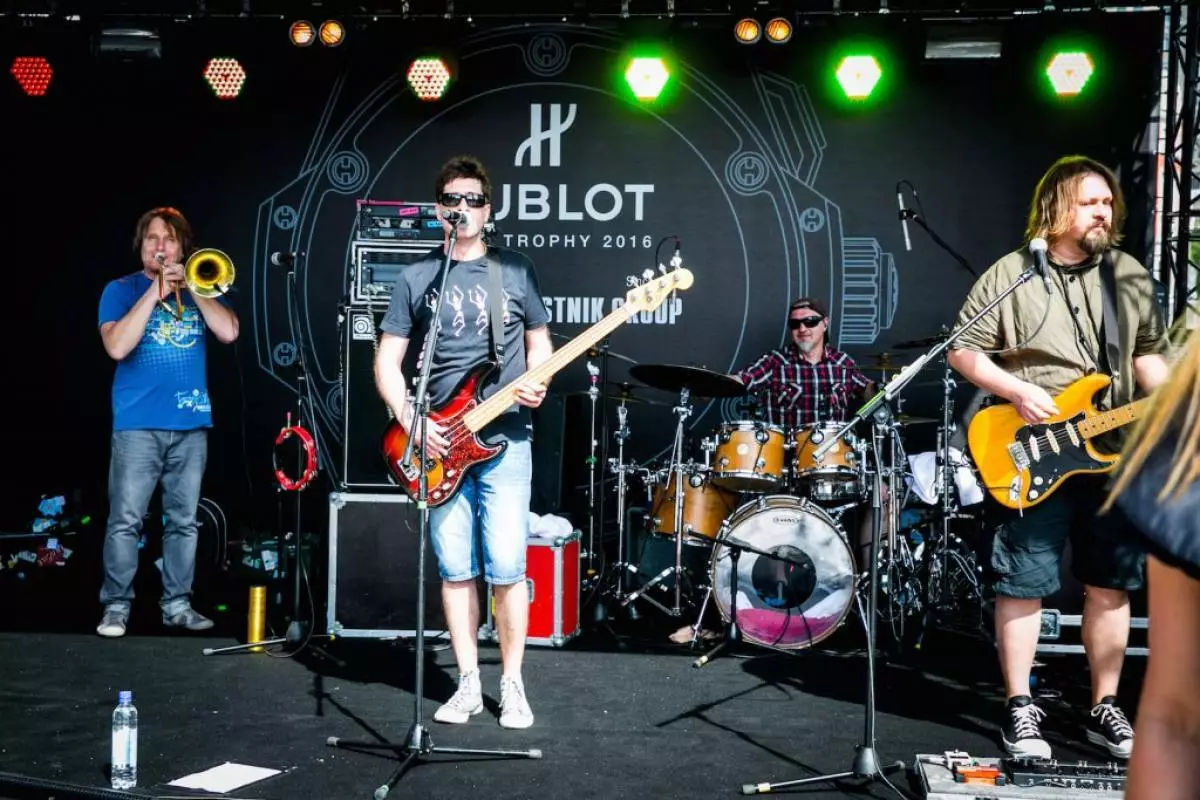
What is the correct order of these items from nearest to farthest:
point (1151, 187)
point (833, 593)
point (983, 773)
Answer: point (983, 773) < point (833, 593) < point (1151, 187)

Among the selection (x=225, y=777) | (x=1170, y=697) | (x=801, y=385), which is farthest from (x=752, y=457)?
(x=1170, y=697)

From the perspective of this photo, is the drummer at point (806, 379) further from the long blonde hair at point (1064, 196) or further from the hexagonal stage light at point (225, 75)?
the hexagonal stage light at point (225, 75)

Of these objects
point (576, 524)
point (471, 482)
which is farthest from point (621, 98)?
point (471, 482)

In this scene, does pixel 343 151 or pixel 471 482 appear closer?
pixel 471 482

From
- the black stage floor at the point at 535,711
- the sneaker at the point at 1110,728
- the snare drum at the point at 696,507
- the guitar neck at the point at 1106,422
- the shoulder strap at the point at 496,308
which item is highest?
the shoulder strap at the point at 496,308

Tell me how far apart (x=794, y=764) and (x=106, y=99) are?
21.8 feet

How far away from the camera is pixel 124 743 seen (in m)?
4.11

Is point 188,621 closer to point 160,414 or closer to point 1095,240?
point 160,414

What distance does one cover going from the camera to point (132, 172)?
28.1 ft

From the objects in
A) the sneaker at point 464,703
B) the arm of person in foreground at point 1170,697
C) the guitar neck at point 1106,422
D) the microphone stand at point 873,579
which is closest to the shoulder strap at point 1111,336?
the guitar neck at point 1106,422

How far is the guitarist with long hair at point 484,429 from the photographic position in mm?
4816

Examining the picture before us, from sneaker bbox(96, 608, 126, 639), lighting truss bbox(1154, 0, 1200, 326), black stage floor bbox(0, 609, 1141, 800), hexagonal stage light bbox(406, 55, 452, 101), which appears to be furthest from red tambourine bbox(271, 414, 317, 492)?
lighting truss bbox(1154, 0, 1200, 326)

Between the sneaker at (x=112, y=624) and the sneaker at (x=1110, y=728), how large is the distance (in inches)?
188

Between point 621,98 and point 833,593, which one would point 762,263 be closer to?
point 621,98
